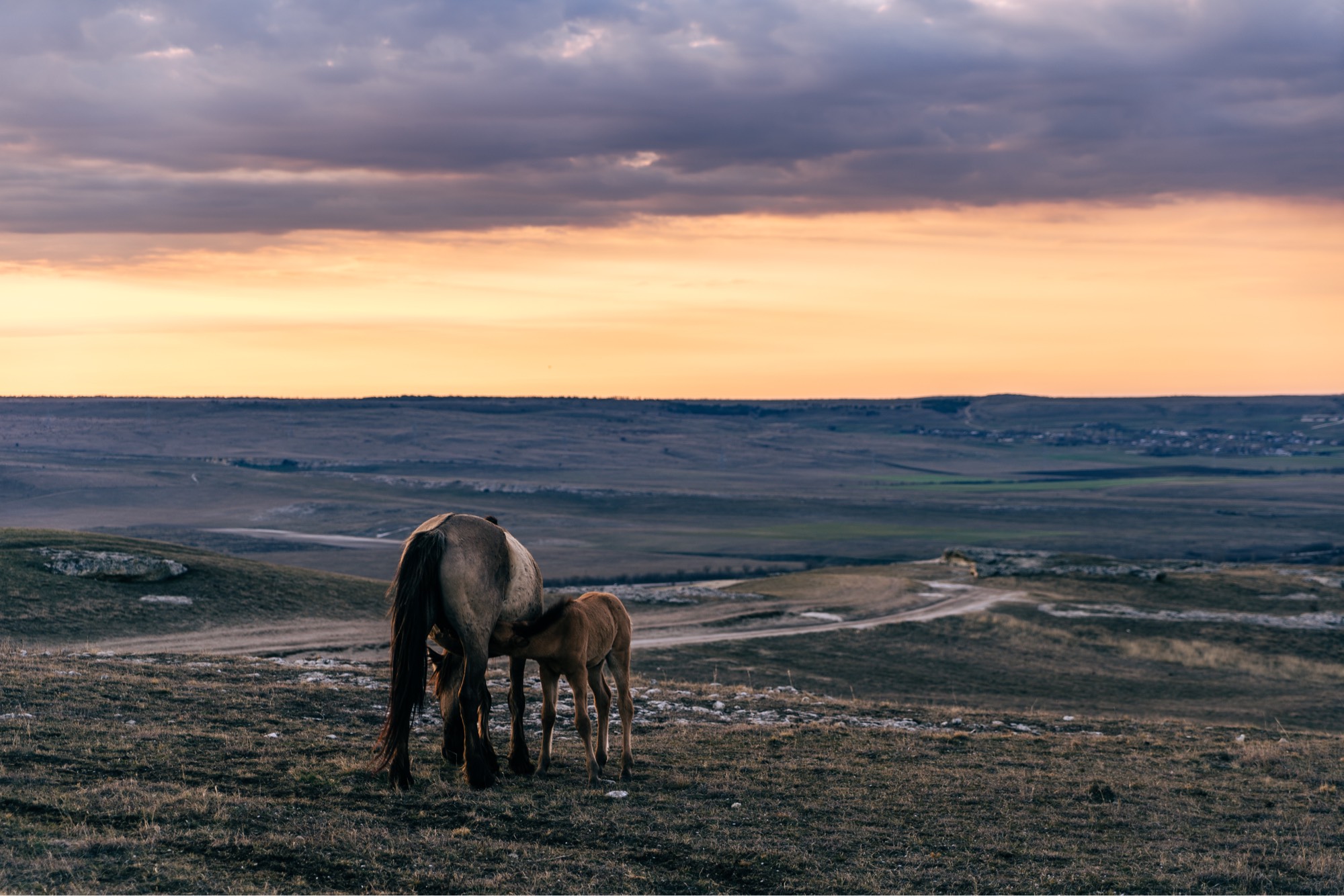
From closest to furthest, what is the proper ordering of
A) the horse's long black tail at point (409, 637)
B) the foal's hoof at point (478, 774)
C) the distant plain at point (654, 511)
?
the horse's long black tail at point (409, 637) → the foal's hoof at point (478, 774) → the distant plain at point (654, 511)

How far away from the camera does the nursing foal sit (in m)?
13.1

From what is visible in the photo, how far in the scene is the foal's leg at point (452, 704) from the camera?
534 inches

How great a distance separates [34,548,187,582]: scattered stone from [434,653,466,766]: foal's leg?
94.4 ft

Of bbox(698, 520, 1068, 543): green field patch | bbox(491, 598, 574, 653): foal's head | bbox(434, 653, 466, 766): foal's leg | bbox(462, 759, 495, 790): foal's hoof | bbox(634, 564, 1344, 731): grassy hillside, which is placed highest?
bbox(491, 598, 574, 653): foal's head

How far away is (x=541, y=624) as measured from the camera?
42.9ft

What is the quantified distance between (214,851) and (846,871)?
5656 millimetres

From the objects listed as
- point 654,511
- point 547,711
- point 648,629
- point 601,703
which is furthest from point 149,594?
point 654,511

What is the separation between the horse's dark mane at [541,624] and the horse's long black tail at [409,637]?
1.08 meters

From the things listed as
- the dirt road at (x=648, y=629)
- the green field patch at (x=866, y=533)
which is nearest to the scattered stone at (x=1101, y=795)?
the dirt road at (x=648, y=629)

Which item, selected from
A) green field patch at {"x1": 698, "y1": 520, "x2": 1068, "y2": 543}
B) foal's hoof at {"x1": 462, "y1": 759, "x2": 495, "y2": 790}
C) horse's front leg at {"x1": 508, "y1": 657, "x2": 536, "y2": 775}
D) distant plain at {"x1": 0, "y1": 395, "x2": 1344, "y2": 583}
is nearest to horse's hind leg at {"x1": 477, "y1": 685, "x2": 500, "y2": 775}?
horse's front leg at {"x1": 508, "y1": 657, "x2": 536, "y2": 775}

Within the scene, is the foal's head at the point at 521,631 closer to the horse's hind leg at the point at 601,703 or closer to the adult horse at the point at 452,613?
the adult horse at the point at 452,613

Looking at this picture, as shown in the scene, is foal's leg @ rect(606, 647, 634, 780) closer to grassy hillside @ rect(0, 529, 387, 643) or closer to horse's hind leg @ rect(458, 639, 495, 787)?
horse's hind leg @ rect(458, 639, 495, 787)

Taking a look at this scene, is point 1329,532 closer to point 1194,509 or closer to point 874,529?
point 1194,509

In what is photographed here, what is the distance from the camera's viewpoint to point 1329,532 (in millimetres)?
108812
